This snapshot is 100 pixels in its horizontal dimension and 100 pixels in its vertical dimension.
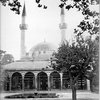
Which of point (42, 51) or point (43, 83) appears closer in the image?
point (43, 83)

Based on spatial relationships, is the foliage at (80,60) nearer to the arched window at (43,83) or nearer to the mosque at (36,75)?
the mosque at (36,75)

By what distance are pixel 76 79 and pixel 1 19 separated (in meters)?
1.17

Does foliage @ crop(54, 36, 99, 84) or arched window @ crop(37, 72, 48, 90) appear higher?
foliage @ crop(54, 36, 99, 84)

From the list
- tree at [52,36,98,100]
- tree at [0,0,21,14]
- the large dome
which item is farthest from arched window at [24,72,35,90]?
tree at [0,0,21,14]

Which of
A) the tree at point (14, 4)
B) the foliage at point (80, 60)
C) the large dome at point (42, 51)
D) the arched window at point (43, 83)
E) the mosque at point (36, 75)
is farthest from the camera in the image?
the large dome at point (42, 51)

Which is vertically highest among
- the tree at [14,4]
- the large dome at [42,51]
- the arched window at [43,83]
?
the tree at [14,4]

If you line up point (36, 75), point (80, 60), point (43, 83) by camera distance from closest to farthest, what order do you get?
point (80, 60) → point (43, 83) → point (36, 75)

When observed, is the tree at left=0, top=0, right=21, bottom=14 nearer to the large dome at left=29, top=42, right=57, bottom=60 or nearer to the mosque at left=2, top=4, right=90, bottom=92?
the mosque at left=2, top=4, right=90, bottom=92

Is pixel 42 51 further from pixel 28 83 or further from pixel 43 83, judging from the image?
pixel 28 83

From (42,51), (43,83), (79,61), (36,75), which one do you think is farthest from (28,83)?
(42,51)

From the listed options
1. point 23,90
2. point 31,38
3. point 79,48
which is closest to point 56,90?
point 23,90

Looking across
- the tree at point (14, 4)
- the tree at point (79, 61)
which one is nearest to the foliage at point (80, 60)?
the tree at point (79, 61)

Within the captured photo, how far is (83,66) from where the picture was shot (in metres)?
2.18

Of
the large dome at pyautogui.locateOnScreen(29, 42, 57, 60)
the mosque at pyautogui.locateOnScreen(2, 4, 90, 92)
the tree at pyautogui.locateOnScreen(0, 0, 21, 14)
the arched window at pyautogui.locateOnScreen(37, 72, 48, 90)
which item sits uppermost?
the tree at pyautogui.locateOnScreen(0, 0, 21, 14)
